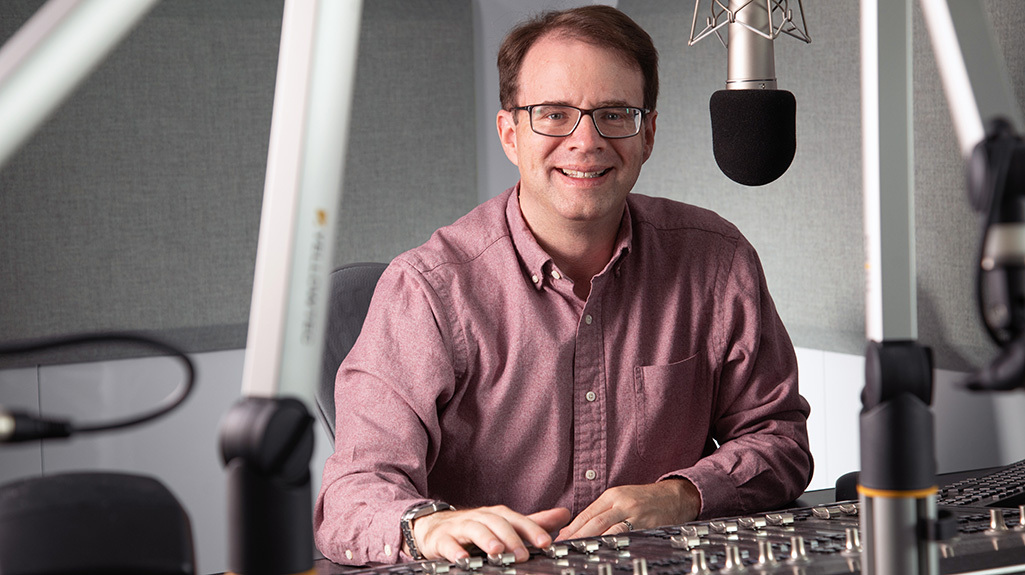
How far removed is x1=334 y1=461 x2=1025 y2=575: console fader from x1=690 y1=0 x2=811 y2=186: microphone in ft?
1.66

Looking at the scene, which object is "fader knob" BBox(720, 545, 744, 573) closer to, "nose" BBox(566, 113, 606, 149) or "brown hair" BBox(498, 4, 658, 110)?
"nose" BBox(566, 113, 606, 149)

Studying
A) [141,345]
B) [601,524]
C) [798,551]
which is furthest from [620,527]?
[141,345]

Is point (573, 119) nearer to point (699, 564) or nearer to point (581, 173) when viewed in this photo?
point (581, 173)

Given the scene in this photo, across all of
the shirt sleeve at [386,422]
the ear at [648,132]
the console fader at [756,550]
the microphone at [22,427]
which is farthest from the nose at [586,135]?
the microphone at [22,427]

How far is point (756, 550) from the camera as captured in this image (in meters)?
0.90

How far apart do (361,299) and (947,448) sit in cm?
129

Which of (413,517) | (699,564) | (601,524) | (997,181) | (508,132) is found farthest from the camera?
(508,132)

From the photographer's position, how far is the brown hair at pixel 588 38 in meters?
1.53

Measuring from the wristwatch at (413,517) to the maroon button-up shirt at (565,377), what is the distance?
0.14m

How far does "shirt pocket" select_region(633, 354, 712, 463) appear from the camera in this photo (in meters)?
1.52

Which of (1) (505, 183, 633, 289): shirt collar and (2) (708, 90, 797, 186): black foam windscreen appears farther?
(1) (505, 183, 633, 289): shirt collar

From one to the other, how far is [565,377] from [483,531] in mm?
514

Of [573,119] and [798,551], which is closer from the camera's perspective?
[798,551]

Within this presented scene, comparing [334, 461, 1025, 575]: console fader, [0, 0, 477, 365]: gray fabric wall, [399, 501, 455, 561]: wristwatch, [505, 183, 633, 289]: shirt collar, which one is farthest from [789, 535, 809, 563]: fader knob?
[0, 0, 477, 365]: gray fabric wall
